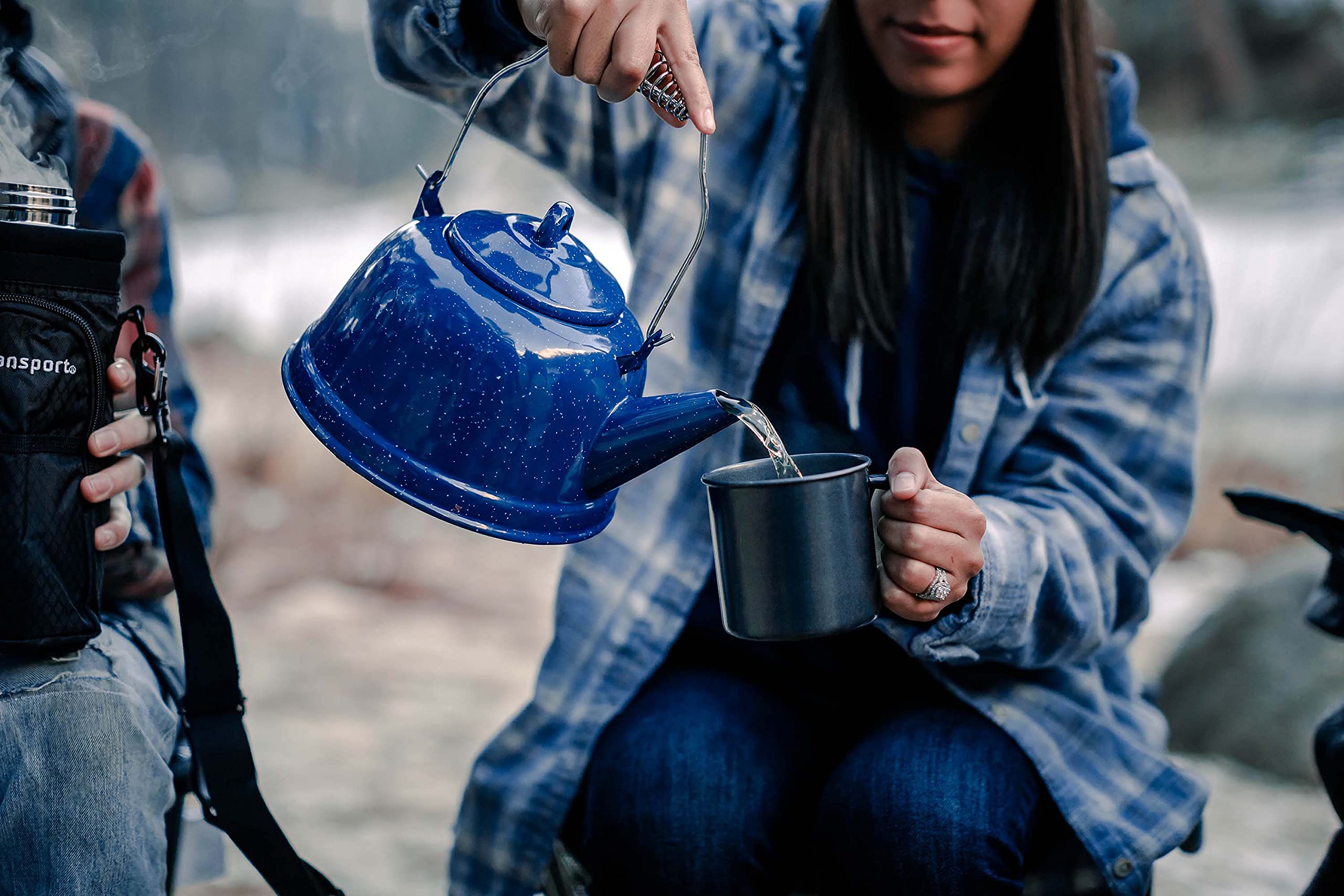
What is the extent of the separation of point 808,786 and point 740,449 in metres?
0.41

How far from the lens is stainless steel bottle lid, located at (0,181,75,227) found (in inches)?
39.8

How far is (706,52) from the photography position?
5.14 ft

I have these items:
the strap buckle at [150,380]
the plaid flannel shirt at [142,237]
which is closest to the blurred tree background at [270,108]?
the plaid flannel shirt at [142,237]

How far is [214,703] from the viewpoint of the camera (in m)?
1.20

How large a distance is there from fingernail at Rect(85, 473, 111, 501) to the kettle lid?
391mm

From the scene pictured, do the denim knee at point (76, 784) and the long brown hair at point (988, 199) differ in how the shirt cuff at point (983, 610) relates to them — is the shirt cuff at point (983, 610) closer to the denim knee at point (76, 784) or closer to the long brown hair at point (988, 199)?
the long brown hair at point (988, 199)

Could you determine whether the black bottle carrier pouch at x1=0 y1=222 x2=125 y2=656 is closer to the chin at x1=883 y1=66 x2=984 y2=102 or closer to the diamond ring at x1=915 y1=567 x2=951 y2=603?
the diamond ring at x1=915 y1=567 x2=951 y2=603

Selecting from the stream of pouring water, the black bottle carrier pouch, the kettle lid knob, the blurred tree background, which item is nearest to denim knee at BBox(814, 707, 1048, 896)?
the stream of pouring water

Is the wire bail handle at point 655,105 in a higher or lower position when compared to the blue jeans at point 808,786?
higher

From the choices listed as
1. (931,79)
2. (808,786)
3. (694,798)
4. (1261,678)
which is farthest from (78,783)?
(1261,678)

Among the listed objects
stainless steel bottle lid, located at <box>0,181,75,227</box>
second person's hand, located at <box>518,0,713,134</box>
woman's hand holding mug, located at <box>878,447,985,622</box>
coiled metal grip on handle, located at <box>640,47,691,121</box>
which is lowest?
woman's hand holding mug, located at <box>878,447,985,622</box>

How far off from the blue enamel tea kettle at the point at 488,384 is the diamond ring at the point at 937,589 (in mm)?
267

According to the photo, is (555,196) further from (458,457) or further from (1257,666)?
(458,457)

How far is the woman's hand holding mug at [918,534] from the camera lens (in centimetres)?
113
